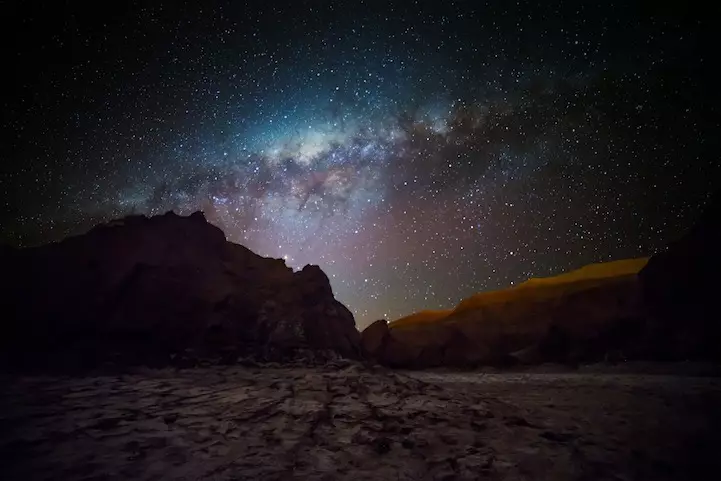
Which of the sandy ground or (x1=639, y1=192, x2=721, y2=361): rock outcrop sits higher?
(x1=639, y1=192, x2=721, y2=361): rock outcrop

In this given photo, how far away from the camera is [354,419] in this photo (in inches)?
328

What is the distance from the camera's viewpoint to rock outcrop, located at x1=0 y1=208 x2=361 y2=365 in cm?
1467

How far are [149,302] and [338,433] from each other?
13197 millimetres

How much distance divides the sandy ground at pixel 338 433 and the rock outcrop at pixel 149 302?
4.66m

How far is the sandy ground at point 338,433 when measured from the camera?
5.71m

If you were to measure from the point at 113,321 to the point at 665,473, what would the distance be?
1846 cm

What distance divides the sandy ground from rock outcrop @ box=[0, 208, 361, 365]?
4.66 meters

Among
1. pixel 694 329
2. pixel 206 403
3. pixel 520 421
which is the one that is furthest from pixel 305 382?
pixel 694 329

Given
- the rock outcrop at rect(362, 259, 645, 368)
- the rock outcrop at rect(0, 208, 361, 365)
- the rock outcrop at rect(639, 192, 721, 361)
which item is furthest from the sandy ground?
the rock outcrop at rect(362, 259, 645, 368)

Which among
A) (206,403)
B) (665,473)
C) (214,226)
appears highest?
(214,226)

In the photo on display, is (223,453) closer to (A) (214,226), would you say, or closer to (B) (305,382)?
(B) (305,382)

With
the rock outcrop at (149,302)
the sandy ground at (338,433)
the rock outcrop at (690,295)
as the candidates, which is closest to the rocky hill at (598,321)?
the rock outcrop at (690,295)

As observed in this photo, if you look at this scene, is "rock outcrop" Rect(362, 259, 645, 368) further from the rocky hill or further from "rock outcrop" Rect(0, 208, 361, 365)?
"rock outcrop" Rect(0, 208, 361, 365)

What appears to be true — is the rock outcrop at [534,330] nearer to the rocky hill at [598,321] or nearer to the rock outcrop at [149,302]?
the rocky hill at [598,321]
